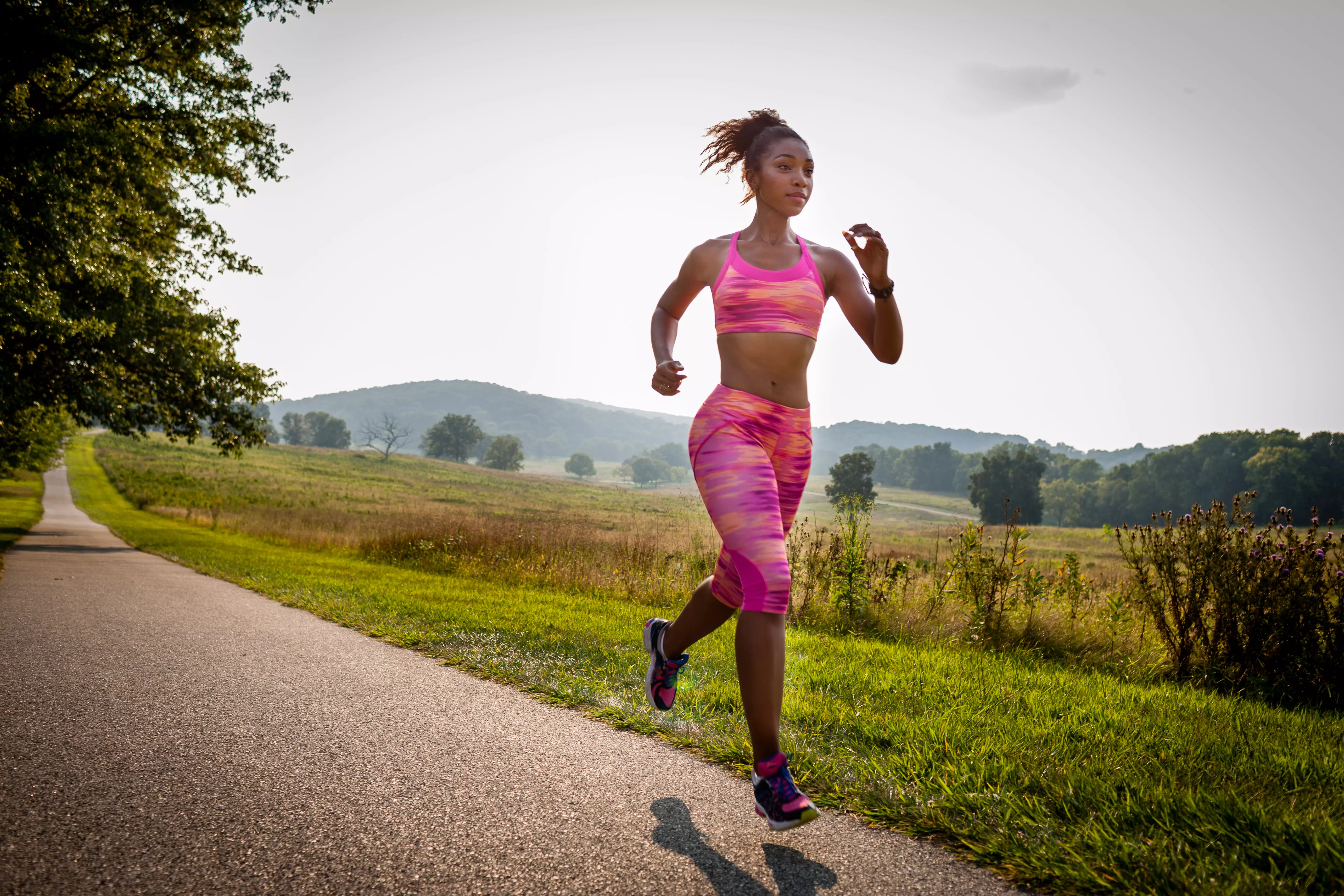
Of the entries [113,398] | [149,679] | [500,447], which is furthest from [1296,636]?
[500,447]

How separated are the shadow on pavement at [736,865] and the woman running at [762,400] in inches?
4.1

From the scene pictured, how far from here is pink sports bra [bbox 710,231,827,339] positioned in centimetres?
277

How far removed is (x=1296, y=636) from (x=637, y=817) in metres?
4.92

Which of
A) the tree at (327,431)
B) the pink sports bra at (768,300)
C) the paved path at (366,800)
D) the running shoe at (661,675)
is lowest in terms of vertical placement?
the paved path at (366,800)

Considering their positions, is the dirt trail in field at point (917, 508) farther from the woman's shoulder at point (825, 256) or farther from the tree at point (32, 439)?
the woman's shoulder at point (825, 256)

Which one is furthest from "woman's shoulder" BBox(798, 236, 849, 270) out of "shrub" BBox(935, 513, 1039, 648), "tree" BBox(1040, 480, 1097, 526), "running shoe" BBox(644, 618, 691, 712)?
"tree" BBox(1040, 480, 1097, 526)

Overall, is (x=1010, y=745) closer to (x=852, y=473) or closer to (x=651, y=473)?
(x=852, y=473)

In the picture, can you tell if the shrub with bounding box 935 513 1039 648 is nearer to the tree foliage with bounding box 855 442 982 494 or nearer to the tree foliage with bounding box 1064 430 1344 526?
the tree foliage with bounding box 1064 430 1344 526

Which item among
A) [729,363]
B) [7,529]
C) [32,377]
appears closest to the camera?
[729,363]

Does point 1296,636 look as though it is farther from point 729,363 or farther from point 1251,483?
point 1251,483

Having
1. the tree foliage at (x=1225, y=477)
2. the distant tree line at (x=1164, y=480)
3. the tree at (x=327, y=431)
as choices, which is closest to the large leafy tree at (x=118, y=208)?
the distant tree line at (x=1164, y=480)

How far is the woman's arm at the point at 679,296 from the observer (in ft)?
10.0

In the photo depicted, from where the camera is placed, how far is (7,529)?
747 inches

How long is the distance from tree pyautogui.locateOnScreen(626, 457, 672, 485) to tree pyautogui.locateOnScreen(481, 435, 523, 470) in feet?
157
